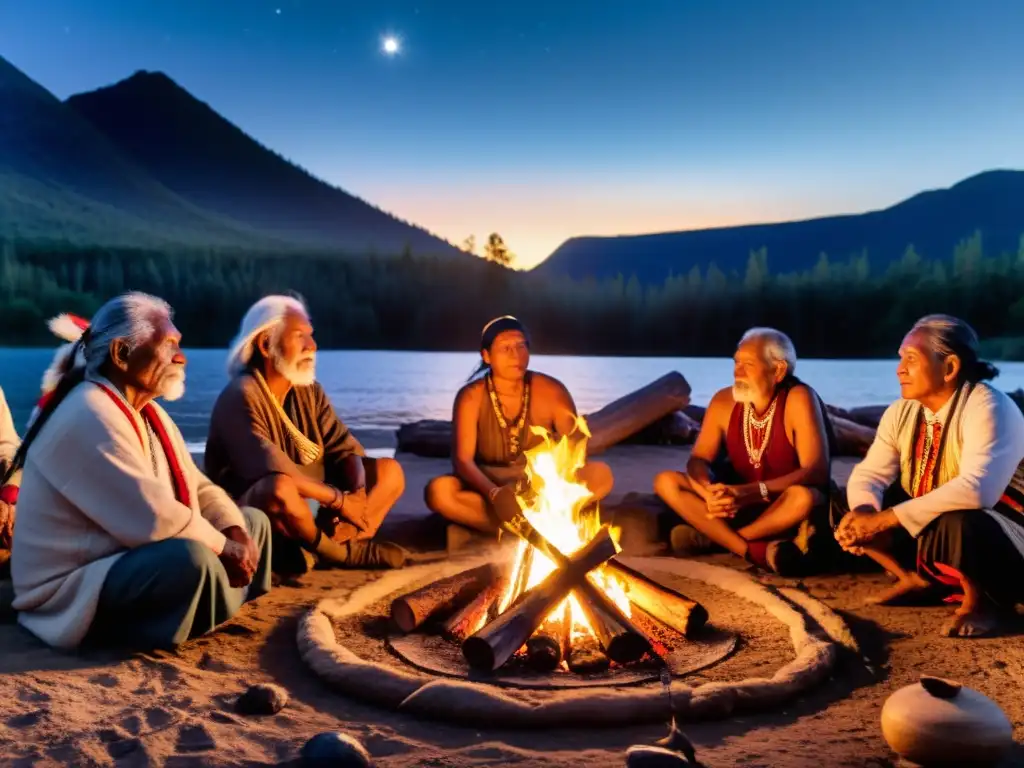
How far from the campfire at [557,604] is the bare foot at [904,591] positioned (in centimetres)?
103

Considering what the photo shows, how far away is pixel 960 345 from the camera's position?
3.94 meters

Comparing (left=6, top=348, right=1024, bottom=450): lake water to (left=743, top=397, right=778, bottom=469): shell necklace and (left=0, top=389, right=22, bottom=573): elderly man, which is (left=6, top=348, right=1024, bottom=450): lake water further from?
(left=0, top=389, right=22, bottom=573): elderly man

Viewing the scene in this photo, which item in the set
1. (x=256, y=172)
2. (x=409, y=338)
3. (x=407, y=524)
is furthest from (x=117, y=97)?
(x=407, y=524)

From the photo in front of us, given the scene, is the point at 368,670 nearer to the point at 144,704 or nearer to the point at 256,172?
the point at 144,704

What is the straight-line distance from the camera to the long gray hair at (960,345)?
3.94m

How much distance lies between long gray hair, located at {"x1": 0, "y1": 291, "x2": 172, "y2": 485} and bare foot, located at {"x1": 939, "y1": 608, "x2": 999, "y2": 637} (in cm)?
336

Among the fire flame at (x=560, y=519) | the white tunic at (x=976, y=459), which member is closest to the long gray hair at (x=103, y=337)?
the fire flame at (x=560, y=519)

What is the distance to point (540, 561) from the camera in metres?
4.05

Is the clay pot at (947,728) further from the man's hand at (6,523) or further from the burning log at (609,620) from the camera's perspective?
the man's hand at (6,523)

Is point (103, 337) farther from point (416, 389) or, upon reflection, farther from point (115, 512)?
point (416, 389)

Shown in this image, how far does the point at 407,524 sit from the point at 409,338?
133 feet

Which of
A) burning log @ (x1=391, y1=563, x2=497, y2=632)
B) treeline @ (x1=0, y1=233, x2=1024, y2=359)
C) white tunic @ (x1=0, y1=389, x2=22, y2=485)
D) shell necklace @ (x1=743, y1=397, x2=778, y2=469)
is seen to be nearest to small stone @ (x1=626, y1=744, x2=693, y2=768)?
burning log @ (x1=391, y1=563, x2=497, y2=632)

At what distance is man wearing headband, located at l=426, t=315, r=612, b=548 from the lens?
17.5 feet

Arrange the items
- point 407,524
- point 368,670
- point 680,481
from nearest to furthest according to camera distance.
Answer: point 368,670
point 680,481
point 407,524
